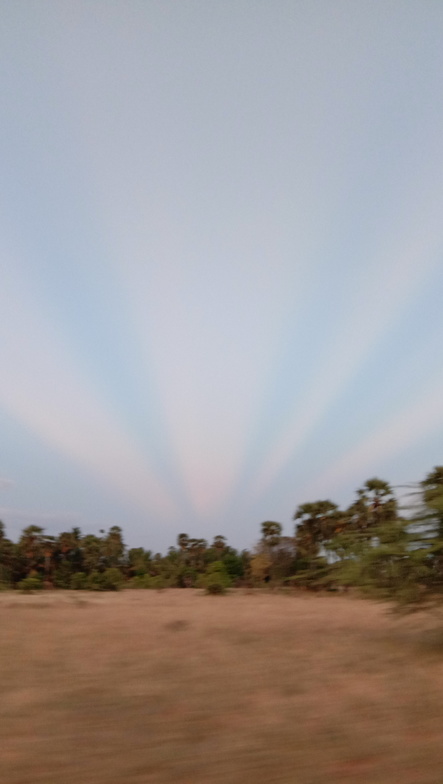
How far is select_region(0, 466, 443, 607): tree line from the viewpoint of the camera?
1038cm

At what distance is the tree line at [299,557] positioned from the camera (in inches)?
408

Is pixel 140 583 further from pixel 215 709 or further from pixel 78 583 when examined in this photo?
pixel 215 709

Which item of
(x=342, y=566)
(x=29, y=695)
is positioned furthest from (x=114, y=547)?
(x=29, y=695)

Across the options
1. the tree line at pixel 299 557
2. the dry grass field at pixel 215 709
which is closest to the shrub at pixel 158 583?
the tree line at pixel 299 557

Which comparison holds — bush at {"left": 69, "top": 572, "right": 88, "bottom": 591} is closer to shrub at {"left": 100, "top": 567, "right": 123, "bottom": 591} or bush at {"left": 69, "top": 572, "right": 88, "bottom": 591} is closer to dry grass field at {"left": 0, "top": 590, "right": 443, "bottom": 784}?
shrub at {"left": 100, "top": 567, "right": 123, "bottom": 591}

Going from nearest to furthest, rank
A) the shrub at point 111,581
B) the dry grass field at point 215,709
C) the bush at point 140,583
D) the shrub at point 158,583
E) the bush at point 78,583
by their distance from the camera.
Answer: the dry grass field at point 215,709
the shrub at point 111,581
the bush at point 78,583
the shrub at point 158,583
the bush at point 140,583

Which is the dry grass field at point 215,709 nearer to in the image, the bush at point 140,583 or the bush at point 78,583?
the bush at point 78,583

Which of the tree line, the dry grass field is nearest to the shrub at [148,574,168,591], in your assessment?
the tree line

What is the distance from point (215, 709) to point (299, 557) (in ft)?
118

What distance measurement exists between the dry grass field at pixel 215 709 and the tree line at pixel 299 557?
4.37 feet

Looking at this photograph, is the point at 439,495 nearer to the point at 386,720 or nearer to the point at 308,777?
the point at 386,720

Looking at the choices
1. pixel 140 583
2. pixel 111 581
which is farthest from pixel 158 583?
pixel 111 581

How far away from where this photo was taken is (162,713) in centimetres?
575

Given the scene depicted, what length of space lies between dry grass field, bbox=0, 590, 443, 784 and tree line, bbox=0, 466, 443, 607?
52.5 inches
